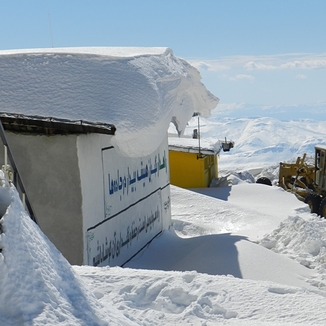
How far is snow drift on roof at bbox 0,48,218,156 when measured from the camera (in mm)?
7984

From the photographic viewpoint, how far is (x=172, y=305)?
14.1ft

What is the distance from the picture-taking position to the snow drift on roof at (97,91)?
314 inches

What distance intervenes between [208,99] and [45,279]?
11.3 meters

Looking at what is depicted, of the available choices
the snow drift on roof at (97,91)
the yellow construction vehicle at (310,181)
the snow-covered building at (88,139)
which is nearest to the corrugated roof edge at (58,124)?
the snow-covered building at (88,139)

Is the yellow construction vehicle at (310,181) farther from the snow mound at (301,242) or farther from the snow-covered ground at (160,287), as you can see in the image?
the snow-covered ground at (160,287)

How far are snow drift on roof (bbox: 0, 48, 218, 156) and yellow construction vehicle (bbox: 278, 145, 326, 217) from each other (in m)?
9.06

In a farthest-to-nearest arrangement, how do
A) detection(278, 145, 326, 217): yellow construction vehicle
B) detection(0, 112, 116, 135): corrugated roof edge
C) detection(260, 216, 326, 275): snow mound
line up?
detection(278, 145, 326, 217): yellow construction vehicle
detection(260, 216, 326, 275): snow mound
detection(0, 112, 116, 135): corrugated roof edge

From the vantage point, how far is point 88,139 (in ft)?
25.4

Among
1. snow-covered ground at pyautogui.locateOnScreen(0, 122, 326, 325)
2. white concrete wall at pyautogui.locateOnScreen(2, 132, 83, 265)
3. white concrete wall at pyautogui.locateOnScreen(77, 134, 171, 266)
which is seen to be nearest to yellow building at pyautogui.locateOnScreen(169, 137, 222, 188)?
white concrete wall at pyautogui.locateOnScreen(77, 134, 171, 266)

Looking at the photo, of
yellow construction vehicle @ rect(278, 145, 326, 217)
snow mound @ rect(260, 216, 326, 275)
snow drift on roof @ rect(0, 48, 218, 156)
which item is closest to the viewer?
snow drift on roof @ rect(0, 48, 218, 156)

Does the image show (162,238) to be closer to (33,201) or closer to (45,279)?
(33,201)

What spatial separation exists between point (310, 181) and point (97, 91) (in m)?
12.8

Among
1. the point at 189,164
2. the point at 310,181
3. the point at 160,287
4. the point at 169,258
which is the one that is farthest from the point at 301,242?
the point at 310,181

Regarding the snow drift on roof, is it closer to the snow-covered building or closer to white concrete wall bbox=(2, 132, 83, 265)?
the snow-covered building
